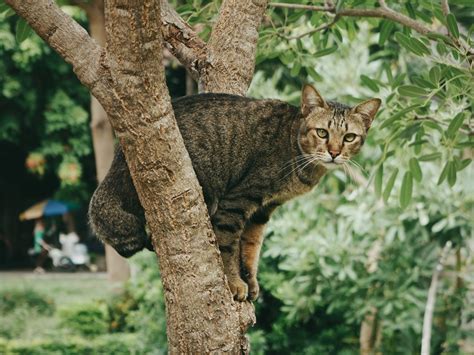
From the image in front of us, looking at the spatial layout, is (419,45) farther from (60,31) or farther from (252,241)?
(60,31)

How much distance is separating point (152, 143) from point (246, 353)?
2.51 feet

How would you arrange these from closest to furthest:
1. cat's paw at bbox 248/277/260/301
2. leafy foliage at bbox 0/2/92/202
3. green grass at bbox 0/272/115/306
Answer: cat's paw at bbox 248/277/260/301
green grass at bbox 0/272/115/306
leafy foliage at bbox 0/2/92/202

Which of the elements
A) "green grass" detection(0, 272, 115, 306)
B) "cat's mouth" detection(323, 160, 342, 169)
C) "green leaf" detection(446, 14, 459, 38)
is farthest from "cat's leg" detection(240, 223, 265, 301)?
"green grass" detection(0, 272, 115, 306)

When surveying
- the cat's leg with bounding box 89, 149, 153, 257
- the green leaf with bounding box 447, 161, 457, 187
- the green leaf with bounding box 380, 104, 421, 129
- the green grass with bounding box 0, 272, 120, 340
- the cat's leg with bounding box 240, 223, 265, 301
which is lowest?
the green grass with bounding box 0, 272, 120, 340

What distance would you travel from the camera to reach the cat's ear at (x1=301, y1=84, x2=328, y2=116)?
3027 millimetres

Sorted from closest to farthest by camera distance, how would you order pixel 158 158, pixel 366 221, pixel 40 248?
pixel 158 158, pixel 366 221, pixel 40 248

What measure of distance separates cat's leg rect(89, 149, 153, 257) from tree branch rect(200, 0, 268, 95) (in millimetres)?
507

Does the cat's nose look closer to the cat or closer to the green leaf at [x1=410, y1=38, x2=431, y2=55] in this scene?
the cat

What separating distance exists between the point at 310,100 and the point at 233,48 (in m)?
0.40

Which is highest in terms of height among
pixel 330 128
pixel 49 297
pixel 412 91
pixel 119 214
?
pixel 412 91

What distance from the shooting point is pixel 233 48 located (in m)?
2.91

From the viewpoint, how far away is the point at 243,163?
294cm

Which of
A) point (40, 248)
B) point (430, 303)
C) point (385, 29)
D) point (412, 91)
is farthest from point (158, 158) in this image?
point (40, 248)

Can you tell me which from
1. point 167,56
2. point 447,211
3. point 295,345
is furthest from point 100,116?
point 447,211
